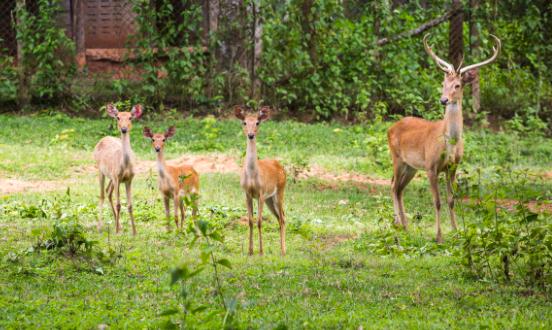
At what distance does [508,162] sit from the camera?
46.6 feet

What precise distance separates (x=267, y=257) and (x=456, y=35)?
11627mm

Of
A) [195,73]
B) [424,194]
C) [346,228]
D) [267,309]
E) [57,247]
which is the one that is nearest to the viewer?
[267,309]

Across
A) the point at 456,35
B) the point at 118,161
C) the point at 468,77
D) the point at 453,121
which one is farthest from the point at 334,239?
the point at 456,35

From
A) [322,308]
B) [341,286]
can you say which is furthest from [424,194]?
[322,308]

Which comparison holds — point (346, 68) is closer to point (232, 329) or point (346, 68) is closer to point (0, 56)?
point (0, 56)

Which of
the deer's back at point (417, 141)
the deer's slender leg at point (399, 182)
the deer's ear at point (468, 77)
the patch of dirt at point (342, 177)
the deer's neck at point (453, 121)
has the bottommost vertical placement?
the patch of dirt at point (342, 177)

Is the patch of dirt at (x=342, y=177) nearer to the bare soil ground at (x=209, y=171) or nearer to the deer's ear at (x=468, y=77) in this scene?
the bare soil ground at (x=209, y=171)

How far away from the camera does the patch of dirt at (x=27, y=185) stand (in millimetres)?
12062

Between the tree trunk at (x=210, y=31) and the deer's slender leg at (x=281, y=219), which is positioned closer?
the deer's slender leg at (x=281, y=219)

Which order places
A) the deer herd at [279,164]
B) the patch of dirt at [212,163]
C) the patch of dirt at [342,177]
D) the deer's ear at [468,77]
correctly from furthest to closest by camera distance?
the patch of dirt at [212,163]
the patch of dirt at [342,177]
the deer's ear at [468,77]
the deer herd at [279,164]

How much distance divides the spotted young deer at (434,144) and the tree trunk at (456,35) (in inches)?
303

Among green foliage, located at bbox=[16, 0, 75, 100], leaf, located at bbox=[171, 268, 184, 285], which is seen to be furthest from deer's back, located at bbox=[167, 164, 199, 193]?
green foliage, located at bbox=[16, 0, 75, 100]

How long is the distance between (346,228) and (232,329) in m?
5.63

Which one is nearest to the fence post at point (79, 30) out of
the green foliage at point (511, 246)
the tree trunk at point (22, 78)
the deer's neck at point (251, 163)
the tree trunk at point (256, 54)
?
the tree trunk at point (22, 78)
